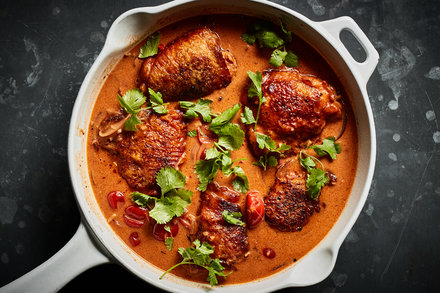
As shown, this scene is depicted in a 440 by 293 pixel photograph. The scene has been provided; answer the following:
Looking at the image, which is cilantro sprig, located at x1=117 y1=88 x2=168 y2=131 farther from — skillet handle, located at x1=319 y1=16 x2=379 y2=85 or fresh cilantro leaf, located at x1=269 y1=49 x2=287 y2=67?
skillet handle, located at x1=319 y1=16 x2=379 y2=85

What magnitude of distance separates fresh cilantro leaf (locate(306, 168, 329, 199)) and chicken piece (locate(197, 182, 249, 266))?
668 millimetres

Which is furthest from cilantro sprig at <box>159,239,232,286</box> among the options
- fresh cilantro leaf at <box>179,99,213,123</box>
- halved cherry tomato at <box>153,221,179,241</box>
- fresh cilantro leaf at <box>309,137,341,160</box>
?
fresh cilantro leaf at <box>309,137,341,160</box>

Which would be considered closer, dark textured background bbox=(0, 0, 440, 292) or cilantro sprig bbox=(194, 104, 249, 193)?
cilantro sprig bbox=(194, 104, 249, 193)

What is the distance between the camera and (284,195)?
11.8 ft

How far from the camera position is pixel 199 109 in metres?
3.56

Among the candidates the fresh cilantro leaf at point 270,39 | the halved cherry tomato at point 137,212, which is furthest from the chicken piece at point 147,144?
the fresh cilantro leaf at point 270,39

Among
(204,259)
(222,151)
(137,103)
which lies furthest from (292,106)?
(204,259)

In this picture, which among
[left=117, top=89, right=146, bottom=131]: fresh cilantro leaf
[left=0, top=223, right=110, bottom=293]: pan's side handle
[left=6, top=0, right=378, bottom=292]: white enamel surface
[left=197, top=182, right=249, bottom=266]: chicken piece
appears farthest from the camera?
[left=197, top=182, right=249, bottom=266]: chicken piece

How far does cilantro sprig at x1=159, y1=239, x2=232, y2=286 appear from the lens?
3477 mm

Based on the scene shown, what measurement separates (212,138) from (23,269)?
89.2 inches

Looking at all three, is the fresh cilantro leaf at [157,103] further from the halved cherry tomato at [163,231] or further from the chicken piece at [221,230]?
the halved cherry tomato at [163,231]

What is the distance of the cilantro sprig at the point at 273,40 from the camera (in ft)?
11.8

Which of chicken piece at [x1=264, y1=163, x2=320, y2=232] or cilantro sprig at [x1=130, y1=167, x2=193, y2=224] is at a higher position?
cilantro sprig at [x1=130, y1=167, x2=193, y2=224]

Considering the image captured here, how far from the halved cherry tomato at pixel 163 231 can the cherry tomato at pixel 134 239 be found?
0.52 ft
